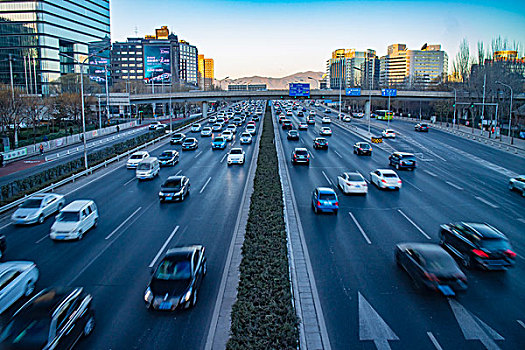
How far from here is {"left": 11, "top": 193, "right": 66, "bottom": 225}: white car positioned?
21312 mm

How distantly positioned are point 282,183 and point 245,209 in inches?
264

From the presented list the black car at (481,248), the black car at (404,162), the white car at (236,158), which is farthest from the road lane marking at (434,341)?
the white car at (236,158)

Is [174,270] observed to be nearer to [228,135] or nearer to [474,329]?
[474,329]

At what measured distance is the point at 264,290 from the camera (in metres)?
12.9

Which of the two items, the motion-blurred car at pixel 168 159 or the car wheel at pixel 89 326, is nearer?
the car wheel at pixel 89 326

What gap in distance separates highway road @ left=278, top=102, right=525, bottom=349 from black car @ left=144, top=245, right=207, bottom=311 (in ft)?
14.0

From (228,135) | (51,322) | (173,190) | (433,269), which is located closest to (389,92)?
(228,135)

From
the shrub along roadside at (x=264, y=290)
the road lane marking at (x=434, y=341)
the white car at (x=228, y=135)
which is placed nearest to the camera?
the shrub along roadside at (x=264, y=290)

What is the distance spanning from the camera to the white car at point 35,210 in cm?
2131

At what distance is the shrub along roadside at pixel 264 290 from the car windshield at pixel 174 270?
185 cm

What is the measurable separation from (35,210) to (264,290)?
1553cm

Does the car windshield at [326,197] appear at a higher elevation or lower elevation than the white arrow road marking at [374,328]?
higher

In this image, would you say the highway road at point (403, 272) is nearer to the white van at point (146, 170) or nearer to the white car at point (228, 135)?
the white van at point (146, 170)

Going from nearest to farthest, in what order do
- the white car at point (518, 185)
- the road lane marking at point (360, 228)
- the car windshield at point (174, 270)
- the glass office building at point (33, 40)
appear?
the car windshield at point (174, 270) → the road lane marking at point (360, 228) → the white car at point (518, 185) → the glass office building at point (33, 40)
